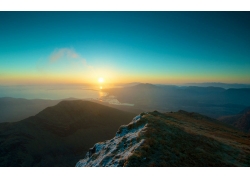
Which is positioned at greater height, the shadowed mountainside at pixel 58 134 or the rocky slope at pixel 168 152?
the rocky slope at pixel 168 152

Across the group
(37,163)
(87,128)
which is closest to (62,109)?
(87,128)

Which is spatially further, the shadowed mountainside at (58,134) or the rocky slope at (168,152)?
the shadowed mountainside at (58,134)

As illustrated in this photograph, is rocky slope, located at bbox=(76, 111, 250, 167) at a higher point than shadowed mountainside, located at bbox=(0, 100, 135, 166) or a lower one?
higher

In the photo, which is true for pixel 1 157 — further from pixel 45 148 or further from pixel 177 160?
pixel 177 160

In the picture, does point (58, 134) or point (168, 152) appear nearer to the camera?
point (168, 152)

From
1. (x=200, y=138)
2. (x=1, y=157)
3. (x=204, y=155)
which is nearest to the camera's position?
Answer: (x=204, y=155)

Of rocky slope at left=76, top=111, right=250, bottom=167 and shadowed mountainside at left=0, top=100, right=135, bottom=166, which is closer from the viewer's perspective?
rocky slope at left=76, top=111, right=250, bottom=167

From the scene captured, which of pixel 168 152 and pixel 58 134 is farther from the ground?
pixel 168 152

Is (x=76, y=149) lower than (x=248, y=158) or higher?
lower
